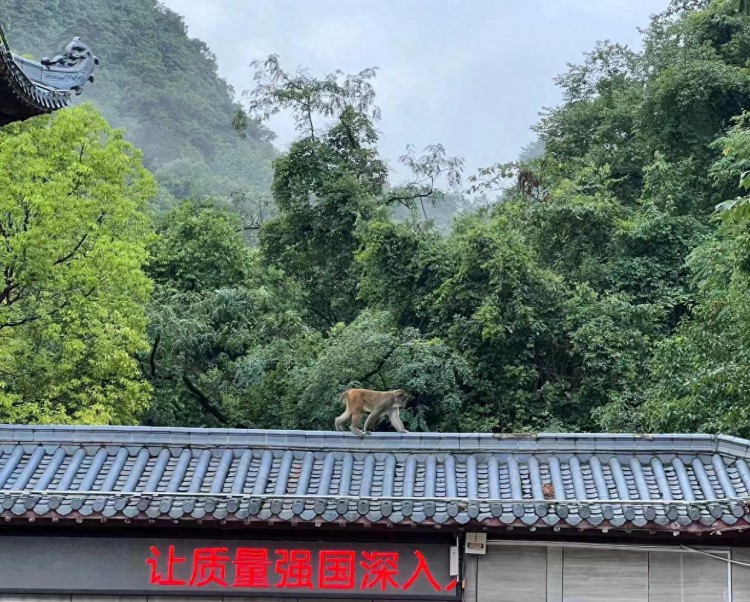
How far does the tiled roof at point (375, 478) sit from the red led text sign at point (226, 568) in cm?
56

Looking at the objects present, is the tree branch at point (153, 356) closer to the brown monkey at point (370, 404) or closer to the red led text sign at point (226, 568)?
the brown monkey at point (370, 404)

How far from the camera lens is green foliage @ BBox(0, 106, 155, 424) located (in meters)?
20.1

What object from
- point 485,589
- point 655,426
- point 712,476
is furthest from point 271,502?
point 655,426

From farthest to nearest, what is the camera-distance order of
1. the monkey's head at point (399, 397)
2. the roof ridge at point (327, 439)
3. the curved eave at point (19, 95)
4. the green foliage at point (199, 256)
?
the green foliage at point (199, 256)
the monkey's head at point (399, 397)
the curved eave at point (19, 95)
the roof ridge at point (327, 439)

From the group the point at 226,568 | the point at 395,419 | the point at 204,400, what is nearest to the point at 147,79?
the point at 204,400

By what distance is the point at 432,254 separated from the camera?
26.6 metres

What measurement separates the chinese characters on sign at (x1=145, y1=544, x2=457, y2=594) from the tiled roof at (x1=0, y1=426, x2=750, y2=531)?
2.02 ft

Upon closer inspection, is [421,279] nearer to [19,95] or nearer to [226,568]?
[19,95]

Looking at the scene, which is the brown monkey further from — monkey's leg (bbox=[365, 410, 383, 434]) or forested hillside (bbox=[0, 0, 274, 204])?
forested hillside (bbox=[0, 0, 274, 204])

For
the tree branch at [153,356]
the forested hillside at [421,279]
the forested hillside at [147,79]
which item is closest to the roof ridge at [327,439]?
the forested hillside at [421,279]

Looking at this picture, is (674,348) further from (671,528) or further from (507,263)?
(671,528)

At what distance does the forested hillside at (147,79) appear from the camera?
67.1 m

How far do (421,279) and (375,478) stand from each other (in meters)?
16.4

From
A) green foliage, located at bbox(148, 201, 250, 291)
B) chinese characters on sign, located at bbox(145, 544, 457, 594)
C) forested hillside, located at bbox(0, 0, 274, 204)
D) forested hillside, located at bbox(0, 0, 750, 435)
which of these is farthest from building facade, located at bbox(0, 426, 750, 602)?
forested hillside, located at bbox(0, 0, 274, 204)
